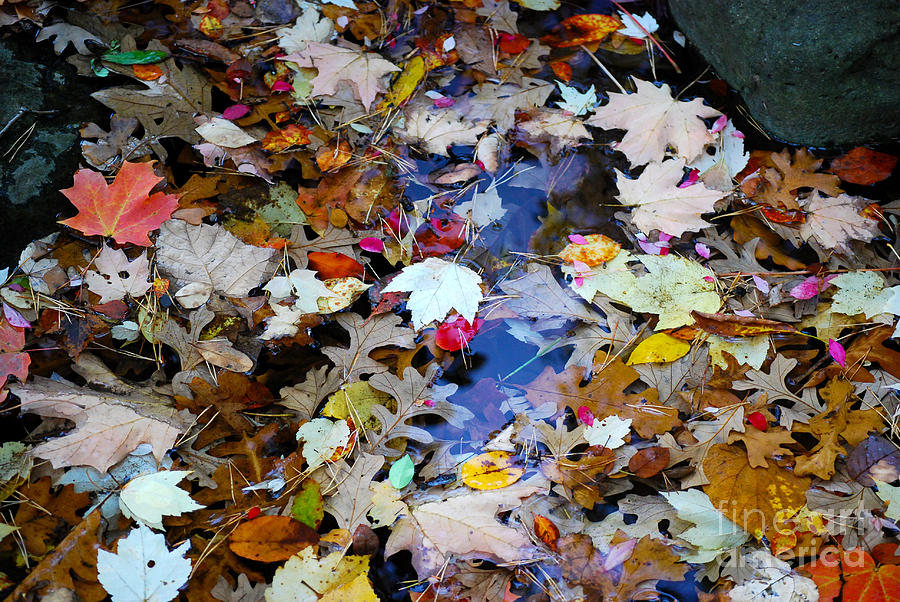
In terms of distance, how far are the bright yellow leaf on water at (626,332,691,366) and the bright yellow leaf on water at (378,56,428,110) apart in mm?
1476

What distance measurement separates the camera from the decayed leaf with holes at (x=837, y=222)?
2289 mm

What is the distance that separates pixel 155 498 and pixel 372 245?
1103 millimetres

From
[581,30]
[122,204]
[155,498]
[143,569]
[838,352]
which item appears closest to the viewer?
[143,569]

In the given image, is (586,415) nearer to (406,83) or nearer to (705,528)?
(705,528)

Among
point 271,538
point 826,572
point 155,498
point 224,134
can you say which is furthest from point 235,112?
point 826,572

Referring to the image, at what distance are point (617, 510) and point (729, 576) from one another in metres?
0.35

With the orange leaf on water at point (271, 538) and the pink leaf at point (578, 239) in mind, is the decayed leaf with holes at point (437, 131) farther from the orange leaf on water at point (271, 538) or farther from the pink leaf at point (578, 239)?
the orange leaf on water at point (271, 538)

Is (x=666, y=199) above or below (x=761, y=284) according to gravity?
above

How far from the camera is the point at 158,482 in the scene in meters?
1.74

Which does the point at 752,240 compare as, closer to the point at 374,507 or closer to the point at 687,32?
the point at 687,32

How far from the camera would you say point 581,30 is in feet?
9.25

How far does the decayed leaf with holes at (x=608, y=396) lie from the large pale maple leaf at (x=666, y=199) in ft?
2.08

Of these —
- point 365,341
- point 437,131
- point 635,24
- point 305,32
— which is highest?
point 635,24

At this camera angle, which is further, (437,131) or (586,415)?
(437,131)
